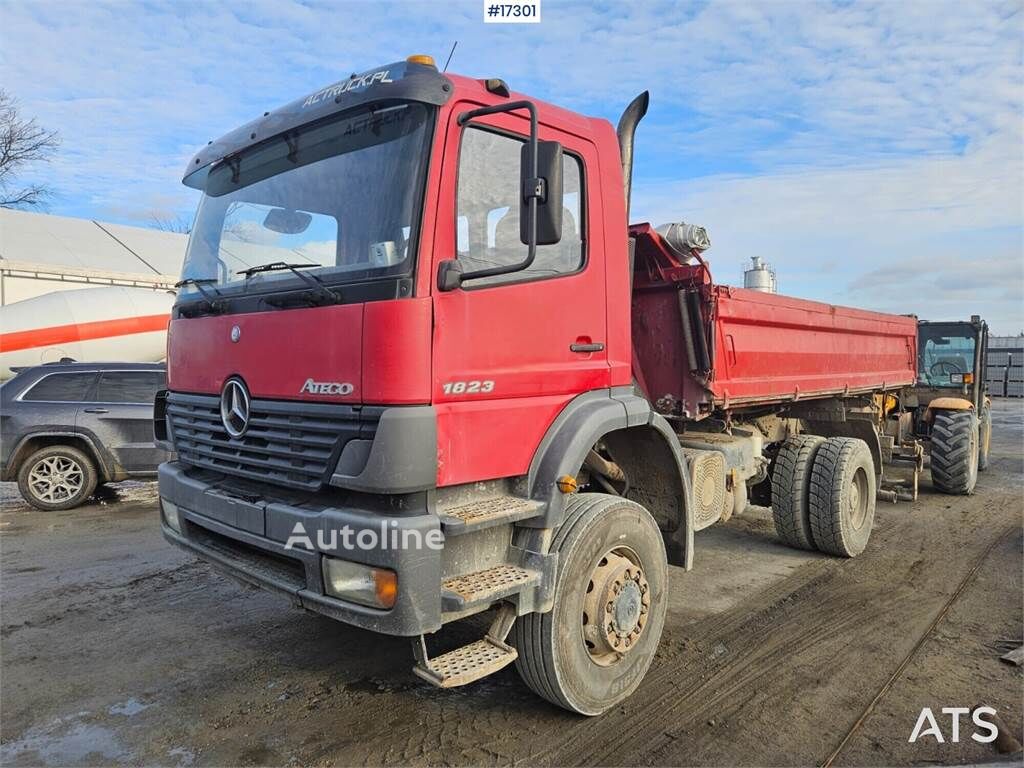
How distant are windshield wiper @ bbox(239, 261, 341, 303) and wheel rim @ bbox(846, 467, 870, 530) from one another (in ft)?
16.9

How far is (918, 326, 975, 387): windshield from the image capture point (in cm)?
1036

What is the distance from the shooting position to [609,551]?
339 cm

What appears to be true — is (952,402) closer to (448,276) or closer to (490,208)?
(490,208)

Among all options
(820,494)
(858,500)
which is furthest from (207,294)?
(858,500)

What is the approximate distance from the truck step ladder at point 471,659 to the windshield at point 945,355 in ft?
31.9

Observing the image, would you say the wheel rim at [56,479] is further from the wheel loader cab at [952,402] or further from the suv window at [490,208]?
the wheel loader cab at [952,402]

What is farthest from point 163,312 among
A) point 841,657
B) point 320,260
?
point 841,657

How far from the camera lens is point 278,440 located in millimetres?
2953

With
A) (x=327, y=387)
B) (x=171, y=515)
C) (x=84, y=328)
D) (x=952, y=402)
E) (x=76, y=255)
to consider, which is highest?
(x=76, y=255)

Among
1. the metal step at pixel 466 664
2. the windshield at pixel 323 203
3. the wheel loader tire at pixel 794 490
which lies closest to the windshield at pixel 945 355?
the wheel loader tire at pixel 794 490

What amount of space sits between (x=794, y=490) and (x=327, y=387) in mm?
4678

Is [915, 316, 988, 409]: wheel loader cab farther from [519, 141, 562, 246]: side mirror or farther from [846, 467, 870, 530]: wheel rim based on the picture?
[519, 141, 562, 246]: side mirror

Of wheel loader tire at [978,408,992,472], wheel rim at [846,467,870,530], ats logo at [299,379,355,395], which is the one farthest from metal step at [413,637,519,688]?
wheel loader tire at [978,408,992,472]

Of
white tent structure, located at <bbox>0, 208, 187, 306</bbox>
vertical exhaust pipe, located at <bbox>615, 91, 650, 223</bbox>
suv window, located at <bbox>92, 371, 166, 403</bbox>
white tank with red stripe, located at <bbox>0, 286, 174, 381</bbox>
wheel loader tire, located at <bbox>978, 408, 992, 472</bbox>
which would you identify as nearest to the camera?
vertical exhaust pipe, located at <bbox>615, 91, 650, 223</bbox>
